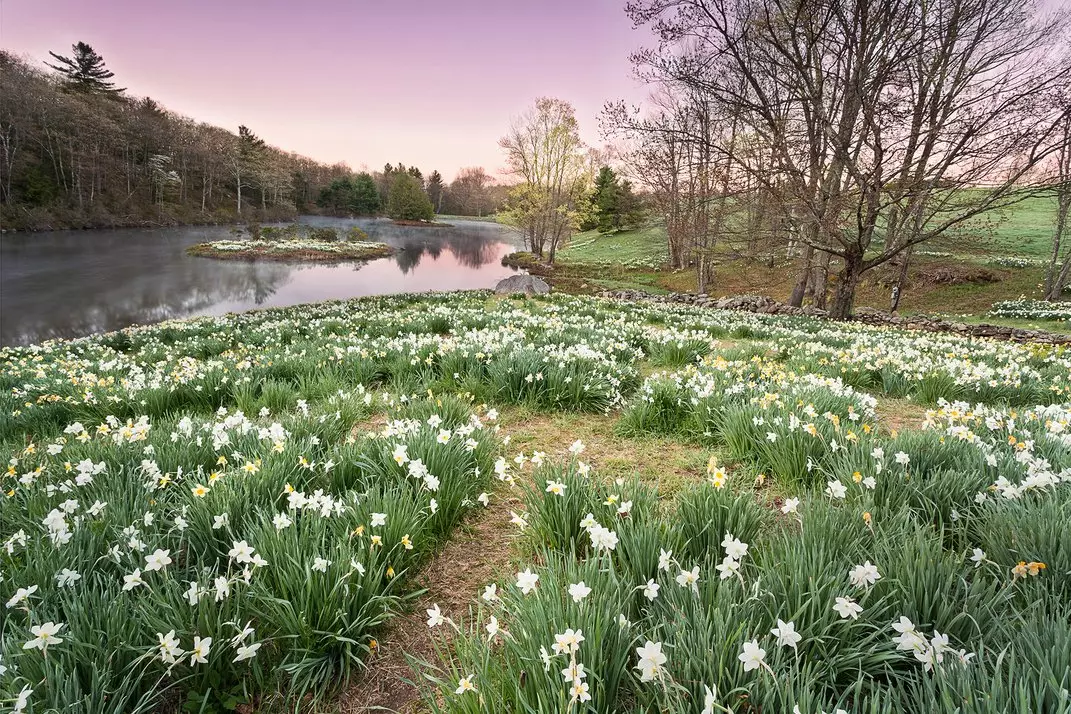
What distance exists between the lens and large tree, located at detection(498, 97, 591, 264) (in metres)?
40.4

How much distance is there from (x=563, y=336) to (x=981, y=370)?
4406 mm

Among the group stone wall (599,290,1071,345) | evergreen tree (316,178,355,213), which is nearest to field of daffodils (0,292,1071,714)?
stone wall (599,290,1071,345)

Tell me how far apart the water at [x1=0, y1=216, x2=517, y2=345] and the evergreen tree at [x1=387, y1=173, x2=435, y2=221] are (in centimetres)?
4633

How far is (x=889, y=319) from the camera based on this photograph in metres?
15.5

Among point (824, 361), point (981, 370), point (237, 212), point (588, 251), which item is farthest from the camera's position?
point (237, 212)

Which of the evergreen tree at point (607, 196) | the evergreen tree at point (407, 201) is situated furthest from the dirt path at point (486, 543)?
the evergreen tree at point (407, 201)

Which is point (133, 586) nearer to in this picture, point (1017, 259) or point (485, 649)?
point (485, 649)

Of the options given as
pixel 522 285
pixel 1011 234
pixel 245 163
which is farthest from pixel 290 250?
pixel 1011 234

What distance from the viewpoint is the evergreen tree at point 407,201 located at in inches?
3674

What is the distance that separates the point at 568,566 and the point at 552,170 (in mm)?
43812

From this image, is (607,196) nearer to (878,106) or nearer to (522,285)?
(522,285)

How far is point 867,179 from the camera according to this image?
11789 mm

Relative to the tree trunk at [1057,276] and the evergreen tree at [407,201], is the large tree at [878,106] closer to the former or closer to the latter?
the tree trunk at [1057,276]

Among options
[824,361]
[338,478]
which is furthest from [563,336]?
[338,478]
